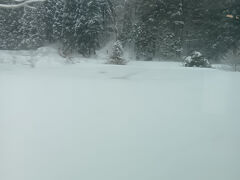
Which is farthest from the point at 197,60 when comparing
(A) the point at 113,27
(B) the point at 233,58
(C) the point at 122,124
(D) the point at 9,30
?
(D) the point at 9,30

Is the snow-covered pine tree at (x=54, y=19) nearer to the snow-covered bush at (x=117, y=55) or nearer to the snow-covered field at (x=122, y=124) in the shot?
the snow-covered field at (x=122, y=124)

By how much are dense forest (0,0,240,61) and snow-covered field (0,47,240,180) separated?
23cm

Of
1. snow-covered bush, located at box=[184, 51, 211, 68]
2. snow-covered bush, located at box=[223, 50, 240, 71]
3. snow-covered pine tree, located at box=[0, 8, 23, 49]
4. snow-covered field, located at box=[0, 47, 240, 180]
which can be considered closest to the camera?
snow-covered field, located at box=[0, 47, 240, 180]

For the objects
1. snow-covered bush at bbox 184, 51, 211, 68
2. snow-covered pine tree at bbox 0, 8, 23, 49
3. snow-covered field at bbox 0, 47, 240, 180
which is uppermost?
snow-covered pine tree at bbox 0, 8, 23, 49

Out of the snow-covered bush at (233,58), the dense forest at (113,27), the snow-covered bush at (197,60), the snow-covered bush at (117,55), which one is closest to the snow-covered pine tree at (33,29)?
the dense forest at (113,27)

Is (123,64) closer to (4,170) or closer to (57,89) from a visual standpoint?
(57,89)

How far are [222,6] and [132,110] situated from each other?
113 cm

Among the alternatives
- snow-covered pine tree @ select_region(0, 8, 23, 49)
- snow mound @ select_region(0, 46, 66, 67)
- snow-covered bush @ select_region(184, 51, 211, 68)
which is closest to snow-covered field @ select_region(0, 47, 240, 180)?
snow-covered bush @ select_region(184, 51, 211, 68)

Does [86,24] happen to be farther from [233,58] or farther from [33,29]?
[233,58]

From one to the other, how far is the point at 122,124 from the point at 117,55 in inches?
34.6

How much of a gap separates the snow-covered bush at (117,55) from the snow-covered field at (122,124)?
141mm

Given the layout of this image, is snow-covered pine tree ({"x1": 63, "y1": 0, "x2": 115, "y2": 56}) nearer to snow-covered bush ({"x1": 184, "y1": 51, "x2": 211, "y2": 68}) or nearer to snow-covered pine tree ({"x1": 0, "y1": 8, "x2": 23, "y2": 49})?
snow-covered pine tree ({"x1": 0, "y1": 8, "x2": 23, "y2": 49})

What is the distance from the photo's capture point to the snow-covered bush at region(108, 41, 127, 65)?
1674 mm

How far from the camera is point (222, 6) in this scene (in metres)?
1.37
